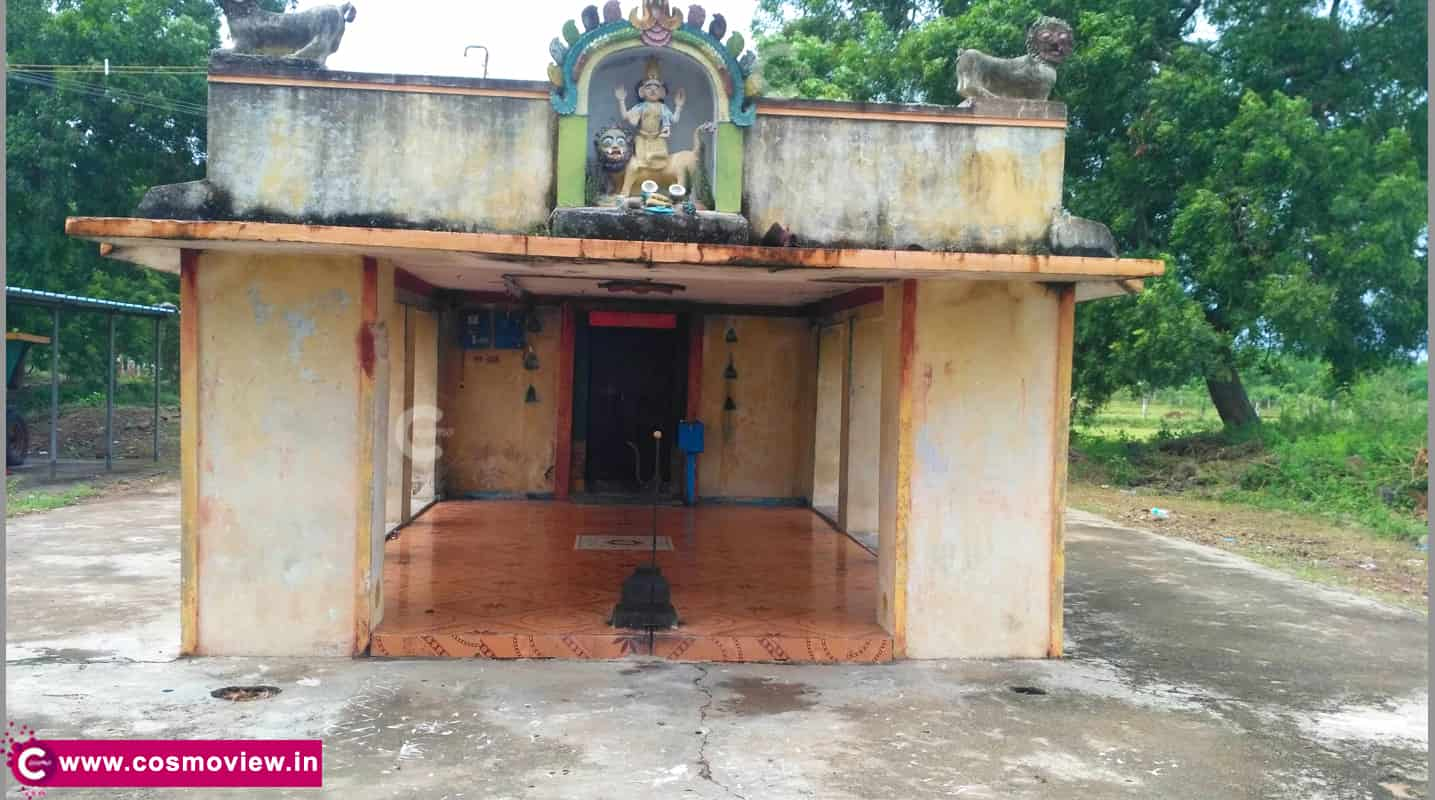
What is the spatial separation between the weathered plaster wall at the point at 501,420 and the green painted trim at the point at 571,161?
5507mm

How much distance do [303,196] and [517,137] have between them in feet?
4.52

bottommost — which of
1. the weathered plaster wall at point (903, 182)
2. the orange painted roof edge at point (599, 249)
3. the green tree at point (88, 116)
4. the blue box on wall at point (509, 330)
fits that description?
the blue box on wall at point (509, 330)

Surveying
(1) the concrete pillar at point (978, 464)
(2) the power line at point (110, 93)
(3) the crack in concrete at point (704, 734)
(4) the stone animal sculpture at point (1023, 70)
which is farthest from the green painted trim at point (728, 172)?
(2) the power line at point (110, 93)

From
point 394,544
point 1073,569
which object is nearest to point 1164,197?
point 1073,569

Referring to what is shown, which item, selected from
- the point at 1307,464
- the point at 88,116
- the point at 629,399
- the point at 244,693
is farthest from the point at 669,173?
the point at 88,116

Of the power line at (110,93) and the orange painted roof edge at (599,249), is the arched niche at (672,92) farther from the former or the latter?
the power line at (110,93)

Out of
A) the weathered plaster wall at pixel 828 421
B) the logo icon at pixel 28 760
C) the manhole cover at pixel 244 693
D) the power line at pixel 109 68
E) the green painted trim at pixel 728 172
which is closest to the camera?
the logo icon at pixel 28 760

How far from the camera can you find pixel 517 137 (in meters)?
6.96

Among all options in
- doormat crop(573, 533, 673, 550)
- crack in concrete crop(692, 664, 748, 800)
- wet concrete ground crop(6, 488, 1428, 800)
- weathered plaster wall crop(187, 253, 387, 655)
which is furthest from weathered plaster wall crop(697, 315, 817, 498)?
weathered plaster wall crop(187, 253, 387, 655)

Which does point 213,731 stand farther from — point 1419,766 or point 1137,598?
point 1137,598

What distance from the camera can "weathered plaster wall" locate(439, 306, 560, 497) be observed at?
40.7 feet

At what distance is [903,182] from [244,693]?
5.08 metres

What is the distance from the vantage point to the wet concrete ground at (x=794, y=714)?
203 inches

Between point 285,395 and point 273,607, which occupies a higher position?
point 285,395
